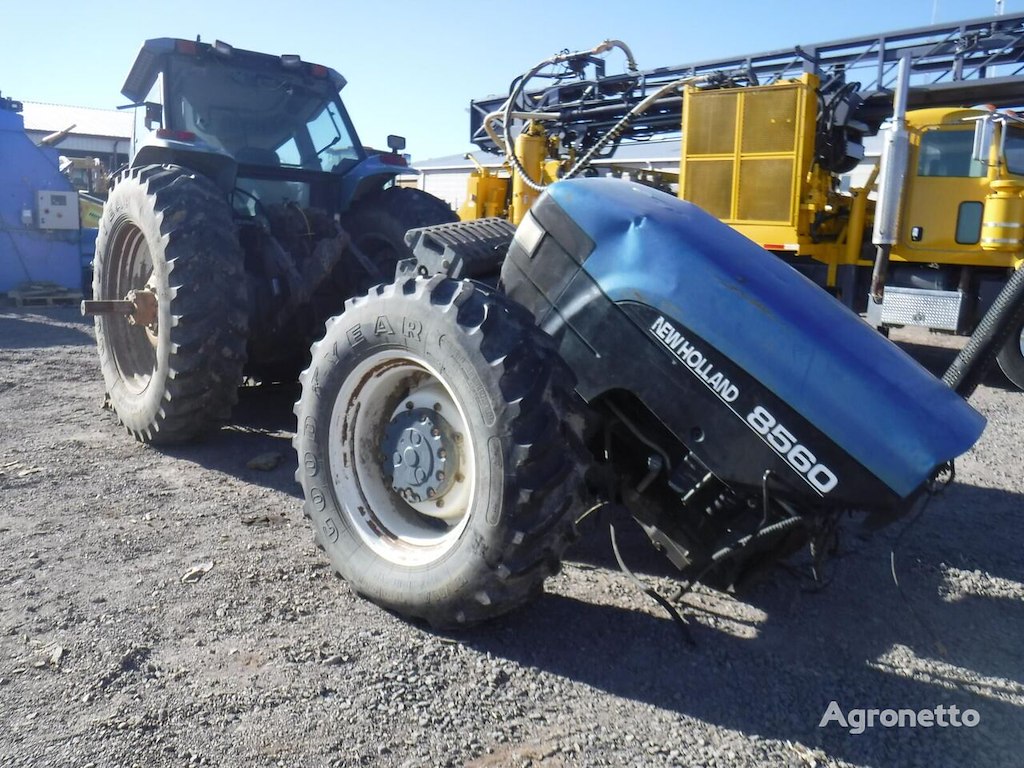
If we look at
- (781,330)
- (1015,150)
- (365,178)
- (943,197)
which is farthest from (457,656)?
(1015,150)

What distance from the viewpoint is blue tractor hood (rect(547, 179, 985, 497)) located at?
7.70 ft

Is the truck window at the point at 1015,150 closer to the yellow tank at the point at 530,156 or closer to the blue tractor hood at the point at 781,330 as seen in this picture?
the yellow tank at the point at 530,156

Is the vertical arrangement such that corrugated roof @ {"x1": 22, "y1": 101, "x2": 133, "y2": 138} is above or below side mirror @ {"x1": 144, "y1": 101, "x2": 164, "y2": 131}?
above

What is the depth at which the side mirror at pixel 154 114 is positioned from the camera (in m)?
5.23

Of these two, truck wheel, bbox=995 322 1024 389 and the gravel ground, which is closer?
the gravel ground

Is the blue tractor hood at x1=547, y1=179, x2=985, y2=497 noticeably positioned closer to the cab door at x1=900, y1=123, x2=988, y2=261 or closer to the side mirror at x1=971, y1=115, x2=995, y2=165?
the side mirror at x1=971, y1=115, x2=995, y2=165

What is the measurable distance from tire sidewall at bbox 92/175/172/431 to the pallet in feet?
22.5

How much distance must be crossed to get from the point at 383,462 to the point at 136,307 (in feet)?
7.92

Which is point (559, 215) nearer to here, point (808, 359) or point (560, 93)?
point (808, 359)

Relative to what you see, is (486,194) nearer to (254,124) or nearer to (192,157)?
(254,124)

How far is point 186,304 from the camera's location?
4.27 metres

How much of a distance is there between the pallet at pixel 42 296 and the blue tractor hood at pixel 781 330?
10.5m

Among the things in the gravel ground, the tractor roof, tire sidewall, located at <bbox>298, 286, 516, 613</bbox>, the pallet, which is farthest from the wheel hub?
the pallet

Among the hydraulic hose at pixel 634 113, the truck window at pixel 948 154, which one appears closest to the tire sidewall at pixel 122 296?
the hydraulic hose at pixel 634 113
